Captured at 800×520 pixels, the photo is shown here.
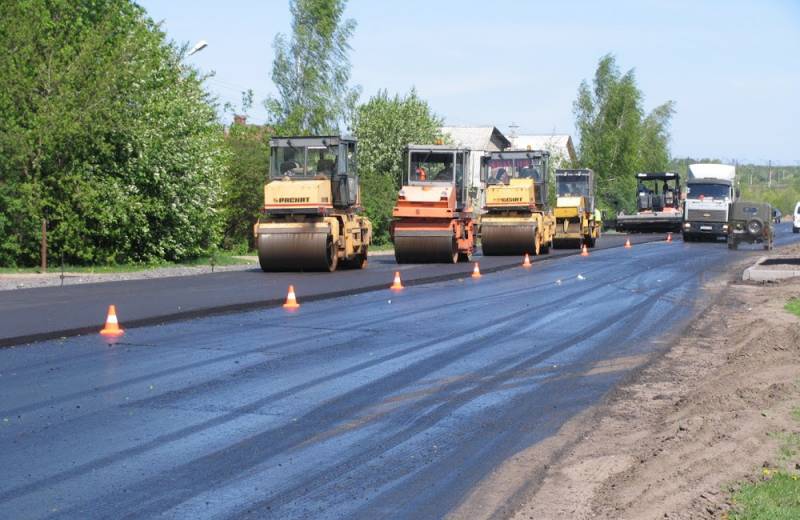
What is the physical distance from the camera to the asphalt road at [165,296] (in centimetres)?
1524

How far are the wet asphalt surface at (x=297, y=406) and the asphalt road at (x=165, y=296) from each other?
2.44ft

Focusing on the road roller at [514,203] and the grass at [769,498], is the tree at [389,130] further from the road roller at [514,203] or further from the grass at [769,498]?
the grass at [769,498]

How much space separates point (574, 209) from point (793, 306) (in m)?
26.7

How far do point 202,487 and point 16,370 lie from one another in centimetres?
528

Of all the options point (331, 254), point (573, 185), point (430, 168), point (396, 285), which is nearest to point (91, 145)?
point (331, 254)

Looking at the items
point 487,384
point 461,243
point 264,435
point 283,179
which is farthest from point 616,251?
point 264,435

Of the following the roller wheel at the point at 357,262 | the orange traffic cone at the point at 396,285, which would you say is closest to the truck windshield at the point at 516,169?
the roller wheel at the point at 357,262

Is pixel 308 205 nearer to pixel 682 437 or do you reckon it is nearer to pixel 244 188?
pixel 244 188

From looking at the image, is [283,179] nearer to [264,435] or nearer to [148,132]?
Answer: [148,132]

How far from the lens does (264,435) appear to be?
8328mm

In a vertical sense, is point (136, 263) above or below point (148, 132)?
below

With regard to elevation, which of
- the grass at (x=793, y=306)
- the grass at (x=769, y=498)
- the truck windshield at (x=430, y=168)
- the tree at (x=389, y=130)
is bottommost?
the grass at (x=769, y=498)

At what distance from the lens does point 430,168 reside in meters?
31.9

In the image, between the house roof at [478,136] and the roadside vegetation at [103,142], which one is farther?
the house roof at [478,136]
